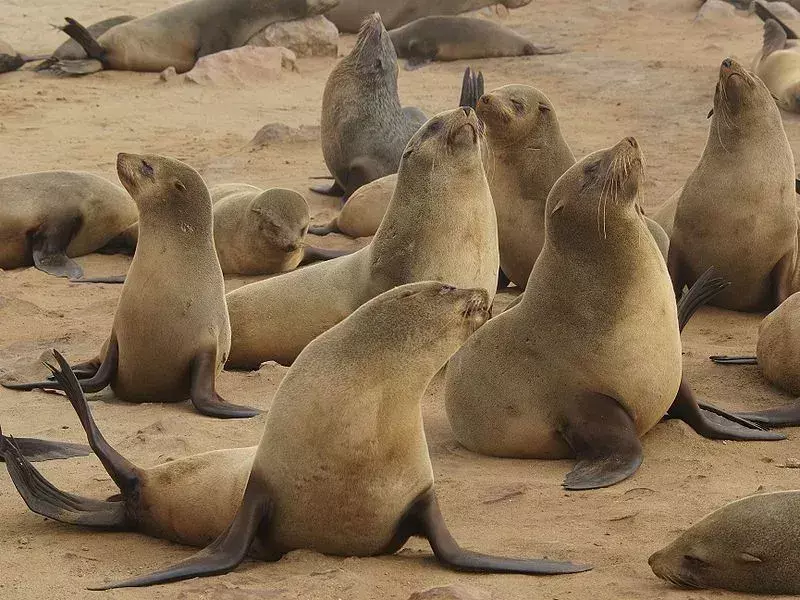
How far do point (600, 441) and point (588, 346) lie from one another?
348 millimetres

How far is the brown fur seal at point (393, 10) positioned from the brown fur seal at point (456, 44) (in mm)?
1108

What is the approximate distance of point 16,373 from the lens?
6.52 metres

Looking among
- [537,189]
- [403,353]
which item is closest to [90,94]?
[537,189]

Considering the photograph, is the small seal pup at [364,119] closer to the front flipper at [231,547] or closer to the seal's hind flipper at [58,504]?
the seal's hind flipper at [58,504]

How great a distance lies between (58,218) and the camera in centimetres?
891

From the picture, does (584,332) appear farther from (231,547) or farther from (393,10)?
(393,10)

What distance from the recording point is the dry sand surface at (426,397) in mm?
3902

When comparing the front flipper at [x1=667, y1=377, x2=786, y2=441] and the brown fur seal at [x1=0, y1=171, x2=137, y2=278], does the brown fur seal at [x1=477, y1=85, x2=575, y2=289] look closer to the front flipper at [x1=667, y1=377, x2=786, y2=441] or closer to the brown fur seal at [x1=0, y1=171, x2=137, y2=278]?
the front flipper at [x1=667, y1=377, x2=786, y2=441]

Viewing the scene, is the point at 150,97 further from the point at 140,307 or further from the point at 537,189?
the point at 140,307

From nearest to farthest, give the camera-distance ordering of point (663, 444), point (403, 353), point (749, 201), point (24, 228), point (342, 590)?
1. point (342, 590)
2. point (403, 353)
3. point (663, 444)
4. point (749, 201)
5. point (24, 228)

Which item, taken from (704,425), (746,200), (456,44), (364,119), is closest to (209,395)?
(704,425)

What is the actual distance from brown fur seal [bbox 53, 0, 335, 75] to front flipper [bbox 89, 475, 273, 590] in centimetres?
1090

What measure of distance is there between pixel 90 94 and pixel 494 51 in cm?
441

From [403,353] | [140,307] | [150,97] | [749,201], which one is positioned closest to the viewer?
[403,353]
